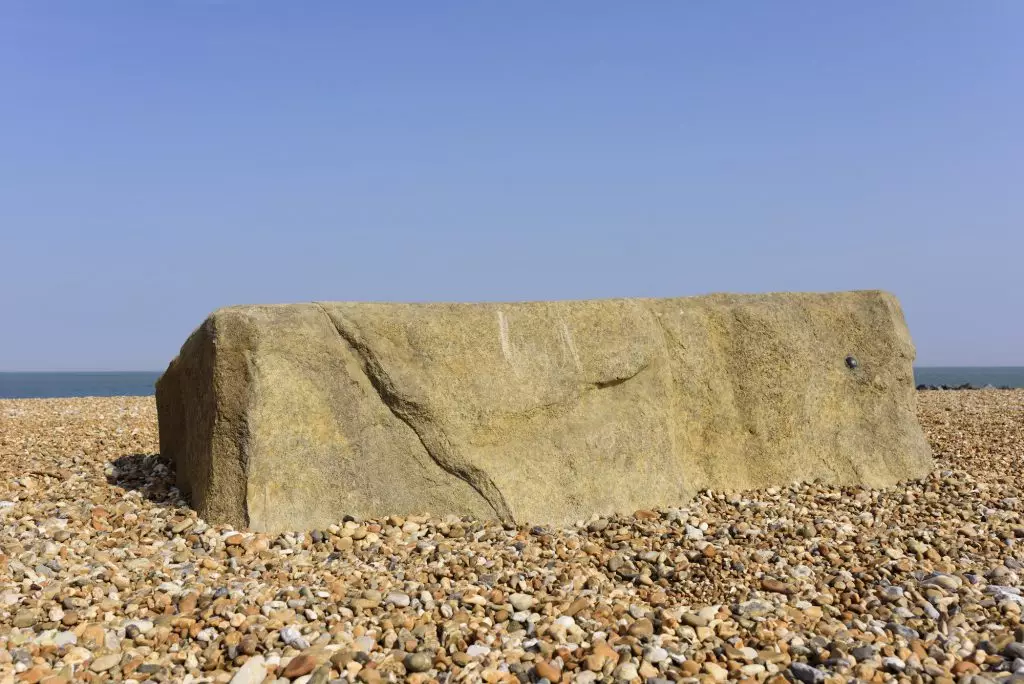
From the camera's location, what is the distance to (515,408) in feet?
19.4

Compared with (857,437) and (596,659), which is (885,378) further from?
(596,659)

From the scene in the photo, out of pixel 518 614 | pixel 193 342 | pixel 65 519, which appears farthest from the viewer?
pixel 193 342

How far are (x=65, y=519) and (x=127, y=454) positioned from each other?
1.85 m

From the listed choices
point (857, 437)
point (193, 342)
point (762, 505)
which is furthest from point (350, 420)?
point (857, 437)

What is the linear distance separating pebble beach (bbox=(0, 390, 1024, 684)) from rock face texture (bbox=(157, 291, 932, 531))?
24 centimetres

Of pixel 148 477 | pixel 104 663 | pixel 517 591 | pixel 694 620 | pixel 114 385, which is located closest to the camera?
pixel 104 663

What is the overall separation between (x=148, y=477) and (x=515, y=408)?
292 cm

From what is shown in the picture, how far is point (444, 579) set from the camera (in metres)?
4.67

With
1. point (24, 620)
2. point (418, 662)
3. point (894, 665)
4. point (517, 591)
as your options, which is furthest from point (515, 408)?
point (24, 620)

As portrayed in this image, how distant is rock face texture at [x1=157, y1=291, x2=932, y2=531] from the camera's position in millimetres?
5520

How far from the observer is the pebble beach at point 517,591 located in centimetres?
376

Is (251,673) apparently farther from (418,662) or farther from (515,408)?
(515,408)

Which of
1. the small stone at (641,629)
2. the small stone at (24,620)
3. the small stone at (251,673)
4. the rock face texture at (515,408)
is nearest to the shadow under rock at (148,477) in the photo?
the rock face texture at (515,408)

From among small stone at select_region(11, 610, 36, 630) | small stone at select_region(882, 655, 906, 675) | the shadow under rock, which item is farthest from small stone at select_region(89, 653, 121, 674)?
small stone at select_region(882, 655, 906, 675)
